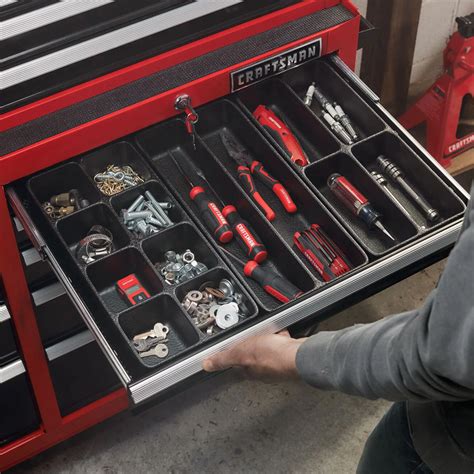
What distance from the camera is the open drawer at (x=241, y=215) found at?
1354 millimetres

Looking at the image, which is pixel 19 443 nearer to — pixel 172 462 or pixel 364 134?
pixel 172 462

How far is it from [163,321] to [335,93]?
0.61m

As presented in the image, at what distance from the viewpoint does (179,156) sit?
169 cm

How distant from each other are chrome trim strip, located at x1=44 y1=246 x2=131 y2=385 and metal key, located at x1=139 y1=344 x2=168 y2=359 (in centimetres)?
14

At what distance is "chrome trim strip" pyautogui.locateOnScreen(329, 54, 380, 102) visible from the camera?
1620 mm

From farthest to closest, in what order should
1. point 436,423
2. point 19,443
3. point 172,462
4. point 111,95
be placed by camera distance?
point 172,462, point 19,443, point 111,95, point 436,423

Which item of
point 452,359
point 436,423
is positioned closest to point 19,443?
point 436,423

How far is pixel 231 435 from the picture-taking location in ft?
7.20

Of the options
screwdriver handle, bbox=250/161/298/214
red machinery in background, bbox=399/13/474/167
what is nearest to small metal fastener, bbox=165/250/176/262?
screwdriver handle, bbox=250/161/298/214

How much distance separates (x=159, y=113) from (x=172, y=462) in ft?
3.41

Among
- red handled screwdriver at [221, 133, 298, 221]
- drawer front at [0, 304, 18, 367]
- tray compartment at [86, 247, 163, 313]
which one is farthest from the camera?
drawer front at [0, 304, 18, 367]

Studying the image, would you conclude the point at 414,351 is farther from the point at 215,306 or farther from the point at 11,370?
the point at 11,370

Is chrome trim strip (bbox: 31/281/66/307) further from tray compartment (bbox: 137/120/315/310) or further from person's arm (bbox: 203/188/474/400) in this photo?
person's arm (bbox: 203/188/474/400)

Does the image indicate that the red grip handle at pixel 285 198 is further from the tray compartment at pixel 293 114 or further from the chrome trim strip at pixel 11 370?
the chrome trim strip at pixel 11 370
